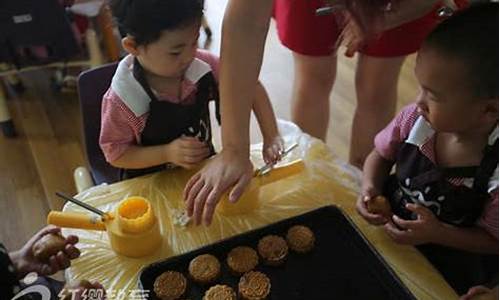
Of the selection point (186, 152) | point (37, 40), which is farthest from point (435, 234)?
point (37, 40)

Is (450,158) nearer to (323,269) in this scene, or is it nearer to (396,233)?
(396,233)

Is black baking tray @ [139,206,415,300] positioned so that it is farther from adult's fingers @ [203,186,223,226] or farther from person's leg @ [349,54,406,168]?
person's leg @ [349,54,406,168]

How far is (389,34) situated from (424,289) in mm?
739

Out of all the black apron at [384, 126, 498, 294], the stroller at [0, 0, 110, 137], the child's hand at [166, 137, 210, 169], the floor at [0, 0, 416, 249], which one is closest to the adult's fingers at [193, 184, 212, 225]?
the child's hand at [166, 137, 210, 169]

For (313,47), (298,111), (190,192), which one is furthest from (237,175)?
(298,111)

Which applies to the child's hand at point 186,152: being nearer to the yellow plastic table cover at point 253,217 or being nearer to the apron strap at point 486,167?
the yellow plastic table cover at point 253,217

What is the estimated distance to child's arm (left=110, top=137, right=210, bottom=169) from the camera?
1.06 m

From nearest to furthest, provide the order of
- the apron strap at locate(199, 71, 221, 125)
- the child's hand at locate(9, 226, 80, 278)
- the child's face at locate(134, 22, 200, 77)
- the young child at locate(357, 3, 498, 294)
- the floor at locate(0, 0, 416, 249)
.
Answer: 1. the young child at locate(357, 3, 498, 294)
2. the child's hand at locate(9, 226, 80, 278)
3. the child's face at locate(134, 22, 200, 77)
4. the apron strap at locate(199, 71, 221, 125)
5. the floor at locate(0, 0, 416, 249)

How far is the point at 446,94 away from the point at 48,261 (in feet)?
2.38

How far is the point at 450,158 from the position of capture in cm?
97

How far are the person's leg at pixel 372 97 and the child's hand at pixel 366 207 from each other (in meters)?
0.56

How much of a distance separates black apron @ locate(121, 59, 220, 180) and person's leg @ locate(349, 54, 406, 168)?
0.53m

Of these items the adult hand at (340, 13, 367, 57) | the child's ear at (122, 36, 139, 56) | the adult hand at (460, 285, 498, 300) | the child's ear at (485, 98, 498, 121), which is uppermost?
the child's ear at (122, 36, 139, 56)

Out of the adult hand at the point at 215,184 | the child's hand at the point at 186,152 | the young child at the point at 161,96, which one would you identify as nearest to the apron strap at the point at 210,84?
the young child at the point at 161,96
